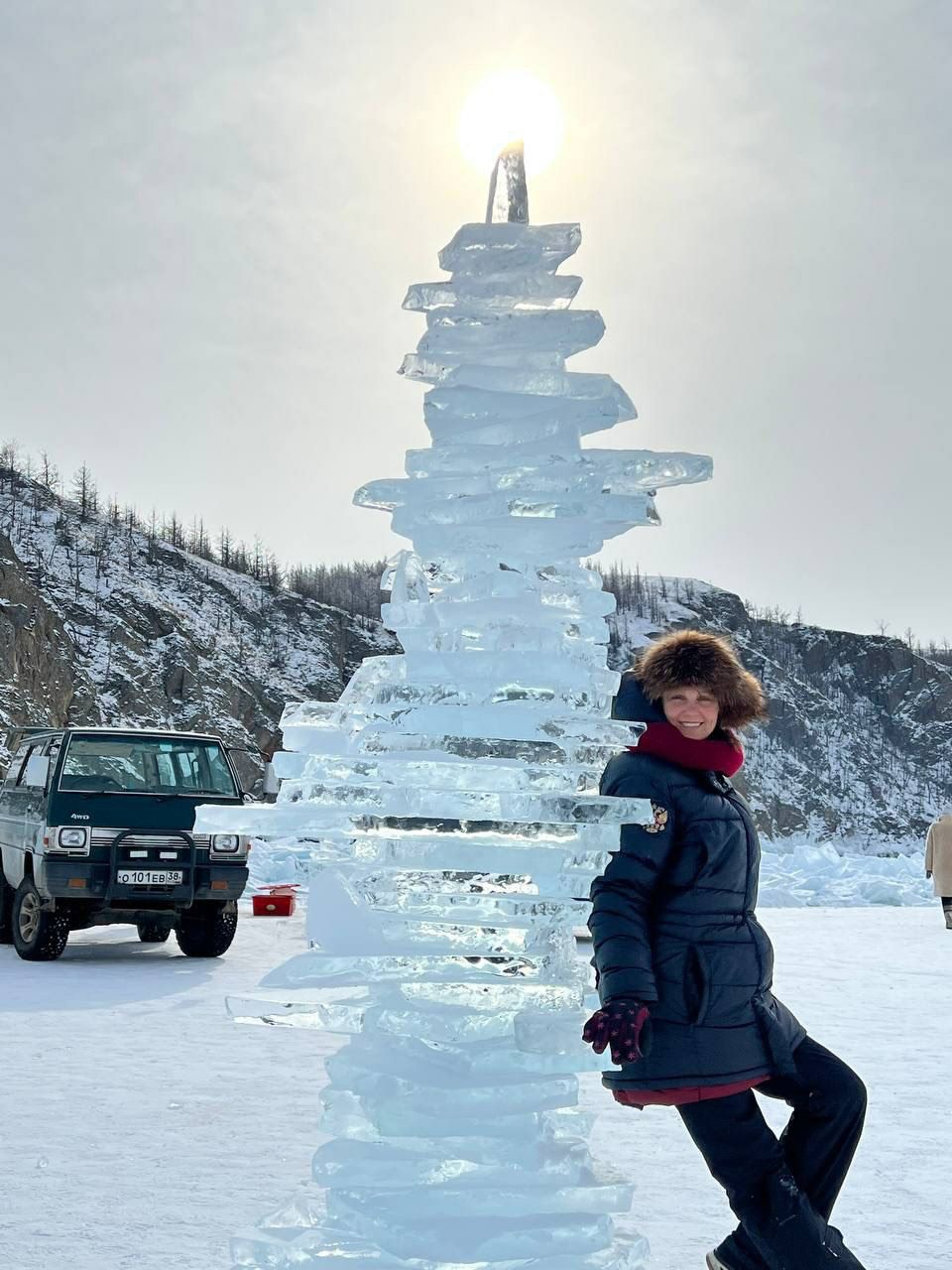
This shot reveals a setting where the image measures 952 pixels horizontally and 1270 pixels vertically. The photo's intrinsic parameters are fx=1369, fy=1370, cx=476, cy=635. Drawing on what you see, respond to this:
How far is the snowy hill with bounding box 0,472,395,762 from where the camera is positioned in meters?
41.0

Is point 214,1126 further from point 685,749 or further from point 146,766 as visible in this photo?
point 146,766

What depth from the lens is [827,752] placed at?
8106 centimetres

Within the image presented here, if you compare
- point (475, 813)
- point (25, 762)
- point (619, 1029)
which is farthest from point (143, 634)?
point (619, 1029)

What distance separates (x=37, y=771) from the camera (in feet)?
38.5

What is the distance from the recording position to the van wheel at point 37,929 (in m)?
11.1

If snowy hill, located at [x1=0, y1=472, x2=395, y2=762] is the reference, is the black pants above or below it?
below

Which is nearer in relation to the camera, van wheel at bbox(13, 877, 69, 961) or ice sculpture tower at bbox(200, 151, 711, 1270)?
ice sculpture tower at bbox(200, 151, 711, 1270)

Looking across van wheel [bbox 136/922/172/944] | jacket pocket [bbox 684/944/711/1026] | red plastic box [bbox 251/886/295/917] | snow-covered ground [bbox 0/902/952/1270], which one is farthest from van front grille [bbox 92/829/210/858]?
jacket pocket [bbox 684/944/711/1026]

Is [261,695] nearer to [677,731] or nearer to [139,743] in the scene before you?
[139,743]

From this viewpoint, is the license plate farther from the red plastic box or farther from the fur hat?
the fur hat

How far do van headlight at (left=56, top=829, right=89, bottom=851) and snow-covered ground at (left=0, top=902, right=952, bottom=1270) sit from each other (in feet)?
3.19

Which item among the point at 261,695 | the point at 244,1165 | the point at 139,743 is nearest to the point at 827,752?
the point at 261,695

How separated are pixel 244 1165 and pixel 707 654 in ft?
9.18

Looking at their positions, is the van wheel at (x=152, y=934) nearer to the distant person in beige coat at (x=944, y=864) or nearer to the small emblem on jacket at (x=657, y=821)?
the distant person in beige coat at (x=944, y=864)
